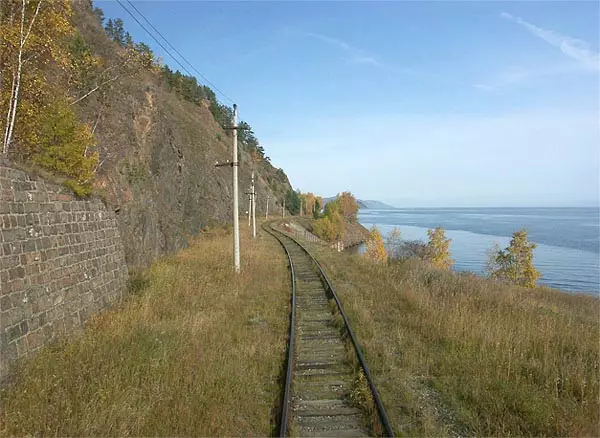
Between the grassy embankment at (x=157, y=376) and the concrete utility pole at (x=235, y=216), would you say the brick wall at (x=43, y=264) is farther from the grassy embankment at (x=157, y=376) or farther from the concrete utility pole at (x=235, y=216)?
the concrete utility pole at (x=235, y=216)

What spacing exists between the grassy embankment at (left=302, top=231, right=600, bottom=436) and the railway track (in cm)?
30

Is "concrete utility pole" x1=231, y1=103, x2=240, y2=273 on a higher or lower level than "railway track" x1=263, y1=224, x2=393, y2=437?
higher

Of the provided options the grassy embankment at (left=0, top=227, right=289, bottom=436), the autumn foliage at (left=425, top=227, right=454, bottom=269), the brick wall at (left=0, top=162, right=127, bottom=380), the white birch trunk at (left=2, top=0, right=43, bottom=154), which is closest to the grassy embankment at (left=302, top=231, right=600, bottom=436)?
the grassy embankment at (left=0, top=227, right=289, bottom=436)

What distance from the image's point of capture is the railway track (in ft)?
16.4

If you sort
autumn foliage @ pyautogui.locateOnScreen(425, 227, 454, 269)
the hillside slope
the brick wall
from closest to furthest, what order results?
the brick wall
the hillside slope
autumn foliage @ pyautogui.locateOnScreen(425, 227, 454, 269)

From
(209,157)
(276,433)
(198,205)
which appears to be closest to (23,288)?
(276,433)

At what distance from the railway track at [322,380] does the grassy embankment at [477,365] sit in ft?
0.99

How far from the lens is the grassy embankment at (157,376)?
468 cm

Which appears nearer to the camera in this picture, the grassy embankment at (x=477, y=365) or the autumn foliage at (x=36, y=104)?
the grassy embankment at (x=477, y=365)

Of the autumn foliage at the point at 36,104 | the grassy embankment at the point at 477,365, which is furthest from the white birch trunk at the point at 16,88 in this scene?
the grassy embankment at the point at 477,365

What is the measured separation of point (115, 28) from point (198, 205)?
39826 mm

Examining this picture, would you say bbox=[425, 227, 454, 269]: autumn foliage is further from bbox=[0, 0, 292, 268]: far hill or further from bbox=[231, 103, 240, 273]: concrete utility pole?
bbox=[231, 103, 240, 273]: concrete utility pole

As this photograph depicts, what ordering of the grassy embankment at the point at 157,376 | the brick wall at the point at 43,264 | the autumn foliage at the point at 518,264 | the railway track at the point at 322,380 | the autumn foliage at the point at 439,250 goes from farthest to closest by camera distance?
the autumn foliage at the point at 439,250 < the autumn foliage at the point at 518,264 < the brick wall at the point at 43,264 < the railway track at the point at 322,380 < the grassy embankment at the point at 157,376

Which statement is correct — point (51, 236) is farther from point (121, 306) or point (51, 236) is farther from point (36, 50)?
point (36, 50)
